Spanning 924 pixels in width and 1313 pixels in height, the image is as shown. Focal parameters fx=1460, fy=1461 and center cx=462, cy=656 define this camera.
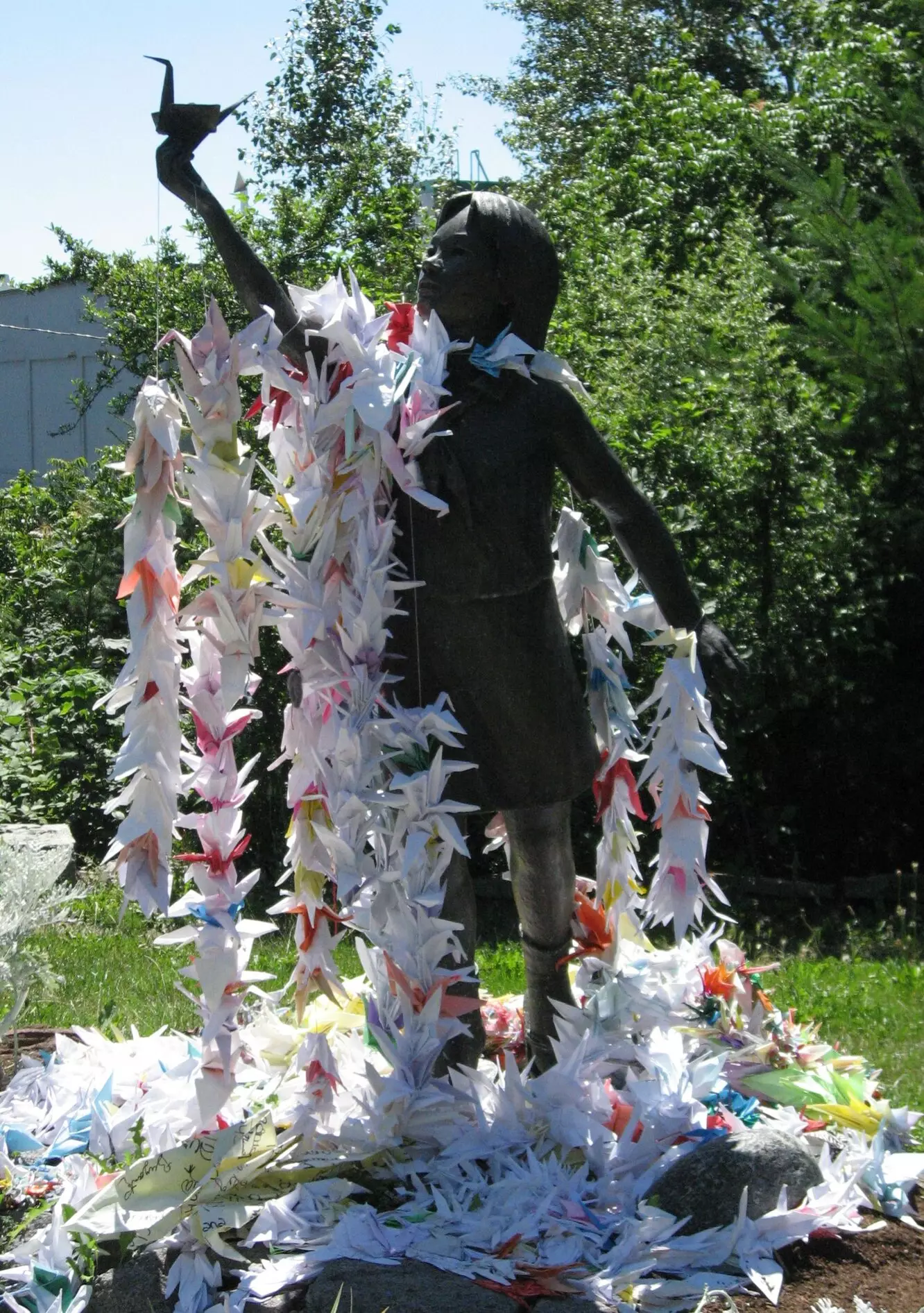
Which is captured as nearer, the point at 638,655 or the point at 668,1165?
the point at 668,1165

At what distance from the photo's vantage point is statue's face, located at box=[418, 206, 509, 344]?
A: 115 inches

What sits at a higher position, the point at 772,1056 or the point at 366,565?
the point at 366,565

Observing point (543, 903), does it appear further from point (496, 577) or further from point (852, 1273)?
point (852, 1273)

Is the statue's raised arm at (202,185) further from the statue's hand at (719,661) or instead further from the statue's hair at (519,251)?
the statue's hand at (719,661)

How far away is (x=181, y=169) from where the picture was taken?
2.78 metres

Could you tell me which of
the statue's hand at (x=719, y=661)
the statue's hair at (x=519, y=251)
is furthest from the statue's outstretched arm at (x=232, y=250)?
the statue's hand at (x=719, y=661)

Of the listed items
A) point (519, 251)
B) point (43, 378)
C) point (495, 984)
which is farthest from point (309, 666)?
point (43, 378)

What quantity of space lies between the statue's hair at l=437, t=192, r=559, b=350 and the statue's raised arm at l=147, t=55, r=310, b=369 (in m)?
0.41

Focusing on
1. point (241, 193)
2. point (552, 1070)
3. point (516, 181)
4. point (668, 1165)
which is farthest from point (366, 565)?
point (516, 181)

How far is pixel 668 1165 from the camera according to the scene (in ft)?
9.34

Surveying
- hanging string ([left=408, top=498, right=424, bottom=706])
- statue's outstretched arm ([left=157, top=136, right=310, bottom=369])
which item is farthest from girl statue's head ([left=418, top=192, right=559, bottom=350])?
hanging string ([left=408, top=498, right=424, bottom=706])

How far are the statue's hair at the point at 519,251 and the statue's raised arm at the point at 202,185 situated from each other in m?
0.41

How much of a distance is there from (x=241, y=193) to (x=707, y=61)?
50.3 feet

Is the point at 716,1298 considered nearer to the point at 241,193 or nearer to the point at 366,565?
the point at 366,565
